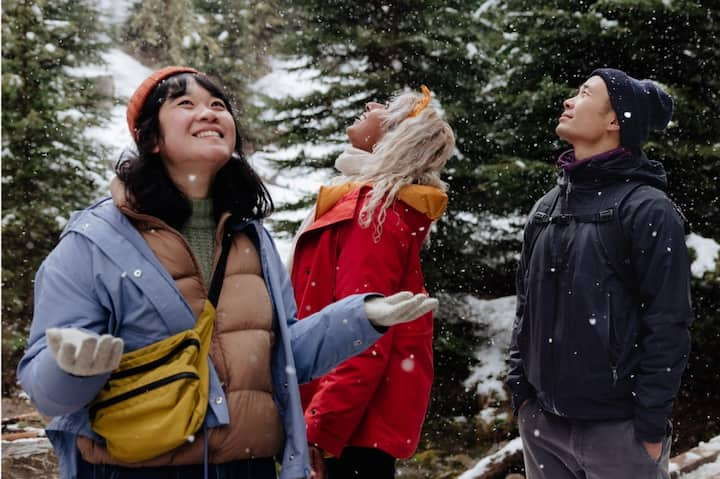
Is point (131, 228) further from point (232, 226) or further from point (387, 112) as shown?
point (387, 112)

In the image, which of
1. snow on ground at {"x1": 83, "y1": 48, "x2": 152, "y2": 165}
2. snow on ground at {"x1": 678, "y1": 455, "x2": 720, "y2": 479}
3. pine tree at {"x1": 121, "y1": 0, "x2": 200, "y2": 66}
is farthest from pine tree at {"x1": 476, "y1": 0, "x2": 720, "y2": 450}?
snow on ground at {"x1": 83, "y1": 48, "x2": 152, "y2": 165}

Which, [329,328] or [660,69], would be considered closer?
[329,328]

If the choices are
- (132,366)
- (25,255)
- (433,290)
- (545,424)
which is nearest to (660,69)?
(433,290)

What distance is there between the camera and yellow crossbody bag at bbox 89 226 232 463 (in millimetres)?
1654

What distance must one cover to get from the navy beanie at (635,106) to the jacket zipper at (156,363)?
2143 millimetres

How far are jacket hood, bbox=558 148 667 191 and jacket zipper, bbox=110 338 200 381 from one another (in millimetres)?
1941

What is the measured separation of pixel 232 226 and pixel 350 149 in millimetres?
1351

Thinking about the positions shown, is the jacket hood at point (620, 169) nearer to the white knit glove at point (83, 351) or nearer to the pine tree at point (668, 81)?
the white knit glove at point (83, 351)

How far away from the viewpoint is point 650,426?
2521 millimetres

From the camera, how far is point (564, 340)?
110 inches

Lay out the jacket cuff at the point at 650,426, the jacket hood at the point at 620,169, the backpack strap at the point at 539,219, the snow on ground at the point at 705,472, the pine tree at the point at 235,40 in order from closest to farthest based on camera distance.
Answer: the jacket cuff at the point at 650,426
the jacket hood at the point at 620,169
the backpack strap at the point at 539,219
the snow on ground at the point at 705,472
the pine tree at the point at 235,40

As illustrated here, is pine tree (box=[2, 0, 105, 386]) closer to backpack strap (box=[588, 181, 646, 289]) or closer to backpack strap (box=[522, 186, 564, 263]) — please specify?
backpack strap (box=[522, 186, 564, 263])

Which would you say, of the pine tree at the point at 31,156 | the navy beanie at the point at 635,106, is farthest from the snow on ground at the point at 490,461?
the pine tree at the point at 31,156

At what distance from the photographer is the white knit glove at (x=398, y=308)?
1873 millimetres
